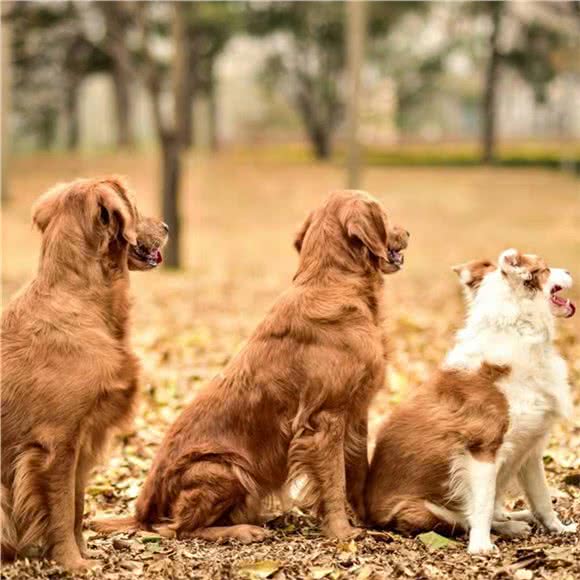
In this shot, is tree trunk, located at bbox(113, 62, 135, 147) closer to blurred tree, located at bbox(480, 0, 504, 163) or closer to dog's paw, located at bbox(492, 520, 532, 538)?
blurred tree, located at bbox(480, 0, 504, 163)

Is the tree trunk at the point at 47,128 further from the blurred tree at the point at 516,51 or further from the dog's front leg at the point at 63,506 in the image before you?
the dog's front leg at the point at 63,506

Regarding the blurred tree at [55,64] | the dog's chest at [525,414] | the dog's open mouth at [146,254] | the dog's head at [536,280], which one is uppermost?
the blurred tree at [55,64]

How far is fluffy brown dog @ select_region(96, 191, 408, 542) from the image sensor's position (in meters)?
5.40

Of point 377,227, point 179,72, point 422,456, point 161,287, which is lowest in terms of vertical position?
point 161,287

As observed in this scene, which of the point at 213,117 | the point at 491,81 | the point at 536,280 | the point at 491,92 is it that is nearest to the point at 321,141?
the point at 213,117

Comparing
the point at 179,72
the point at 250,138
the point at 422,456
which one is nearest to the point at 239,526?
the point at 422,456

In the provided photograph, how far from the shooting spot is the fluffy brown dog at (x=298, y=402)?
17.7 feet

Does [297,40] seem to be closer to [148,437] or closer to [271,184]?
[271,184]

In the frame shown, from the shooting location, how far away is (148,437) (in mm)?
7734

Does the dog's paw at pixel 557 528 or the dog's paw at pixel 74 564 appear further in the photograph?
the dog's paw at pixel 557 528

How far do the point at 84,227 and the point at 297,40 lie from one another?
3488 cm

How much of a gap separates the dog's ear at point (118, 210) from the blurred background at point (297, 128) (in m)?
Answer: 10.3

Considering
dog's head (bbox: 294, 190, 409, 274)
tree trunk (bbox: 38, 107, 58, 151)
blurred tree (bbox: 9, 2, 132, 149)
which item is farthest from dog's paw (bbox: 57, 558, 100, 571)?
tree trunk (bbox: 38, 107, 58, 151)

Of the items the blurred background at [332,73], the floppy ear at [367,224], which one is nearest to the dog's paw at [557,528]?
the floppy ear at [367,224]
